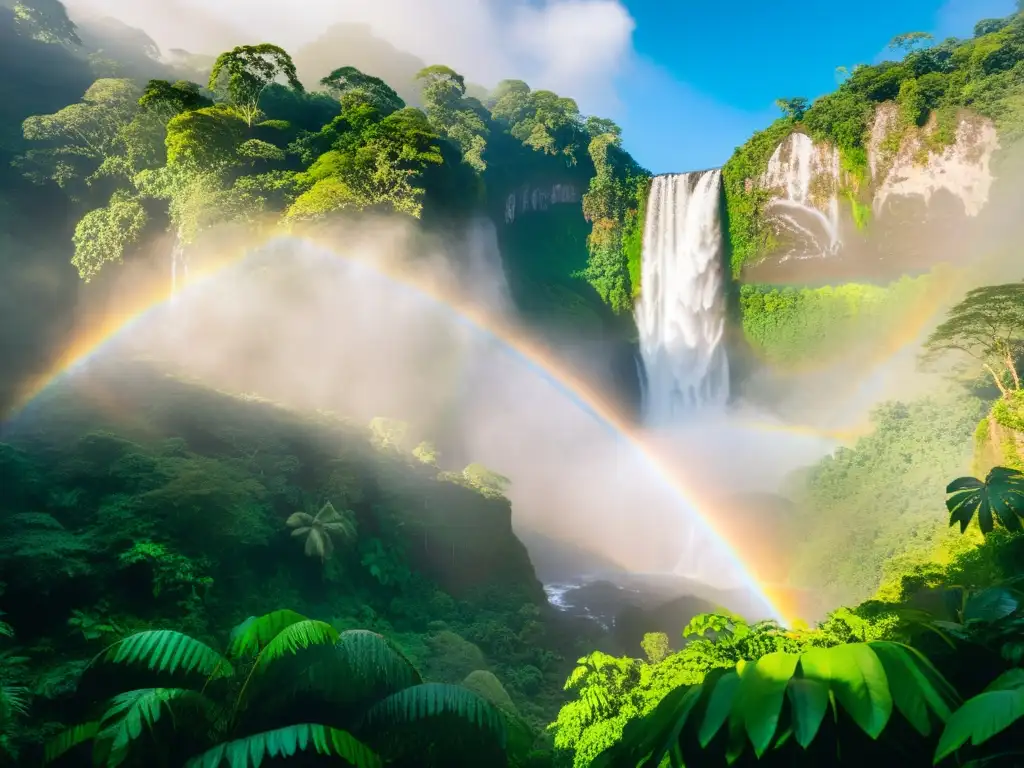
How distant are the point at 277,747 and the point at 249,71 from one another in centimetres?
3563

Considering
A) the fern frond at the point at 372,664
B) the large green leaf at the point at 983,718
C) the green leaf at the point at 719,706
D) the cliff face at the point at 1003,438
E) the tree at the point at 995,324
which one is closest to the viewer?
the large green leaf at the point at 983,718

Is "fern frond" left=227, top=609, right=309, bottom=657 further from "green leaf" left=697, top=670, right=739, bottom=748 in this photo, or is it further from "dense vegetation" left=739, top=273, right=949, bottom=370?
"dense vegetation" left=739, top=273, right=949, bottom=370

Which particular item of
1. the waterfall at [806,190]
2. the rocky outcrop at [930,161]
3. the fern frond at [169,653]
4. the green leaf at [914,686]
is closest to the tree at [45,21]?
the waterfall at [806,190]

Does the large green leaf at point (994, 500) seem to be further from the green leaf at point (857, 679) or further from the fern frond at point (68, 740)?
the fern frond at point (68, 740)

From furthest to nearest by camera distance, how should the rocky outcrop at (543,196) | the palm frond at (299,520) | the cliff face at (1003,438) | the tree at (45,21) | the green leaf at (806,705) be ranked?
1. the tree at (45,21)
2. the rocky outcrop at (543,196)
3. the cliff face at (1003,438)
4. the palm frond at (299,520)
5. the green leaf at (806,705)

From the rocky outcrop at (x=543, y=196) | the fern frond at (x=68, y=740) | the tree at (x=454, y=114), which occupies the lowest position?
the fern frond at (x=68, y=740)

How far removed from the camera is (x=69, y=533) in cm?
962

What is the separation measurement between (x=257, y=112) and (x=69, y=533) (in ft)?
98.6

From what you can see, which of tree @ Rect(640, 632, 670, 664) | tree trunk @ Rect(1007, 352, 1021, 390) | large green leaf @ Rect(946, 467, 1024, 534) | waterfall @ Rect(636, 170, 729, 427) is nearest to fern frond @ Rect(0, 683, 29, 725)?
large green leaf @ Rect(946, 467, 1024, 534)

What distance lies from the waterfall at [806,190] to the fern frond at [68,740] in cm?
3761

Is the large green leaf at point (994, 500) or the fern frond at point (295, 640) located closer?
the large green leaf at point (994, 500)

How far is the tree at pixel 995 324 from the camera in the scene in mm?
22516

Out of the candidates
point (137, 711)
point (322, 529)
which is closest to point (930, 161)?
point (322, 529)

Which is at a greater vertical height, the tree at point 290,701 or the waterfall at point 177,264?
the waterfall at point 177,264
